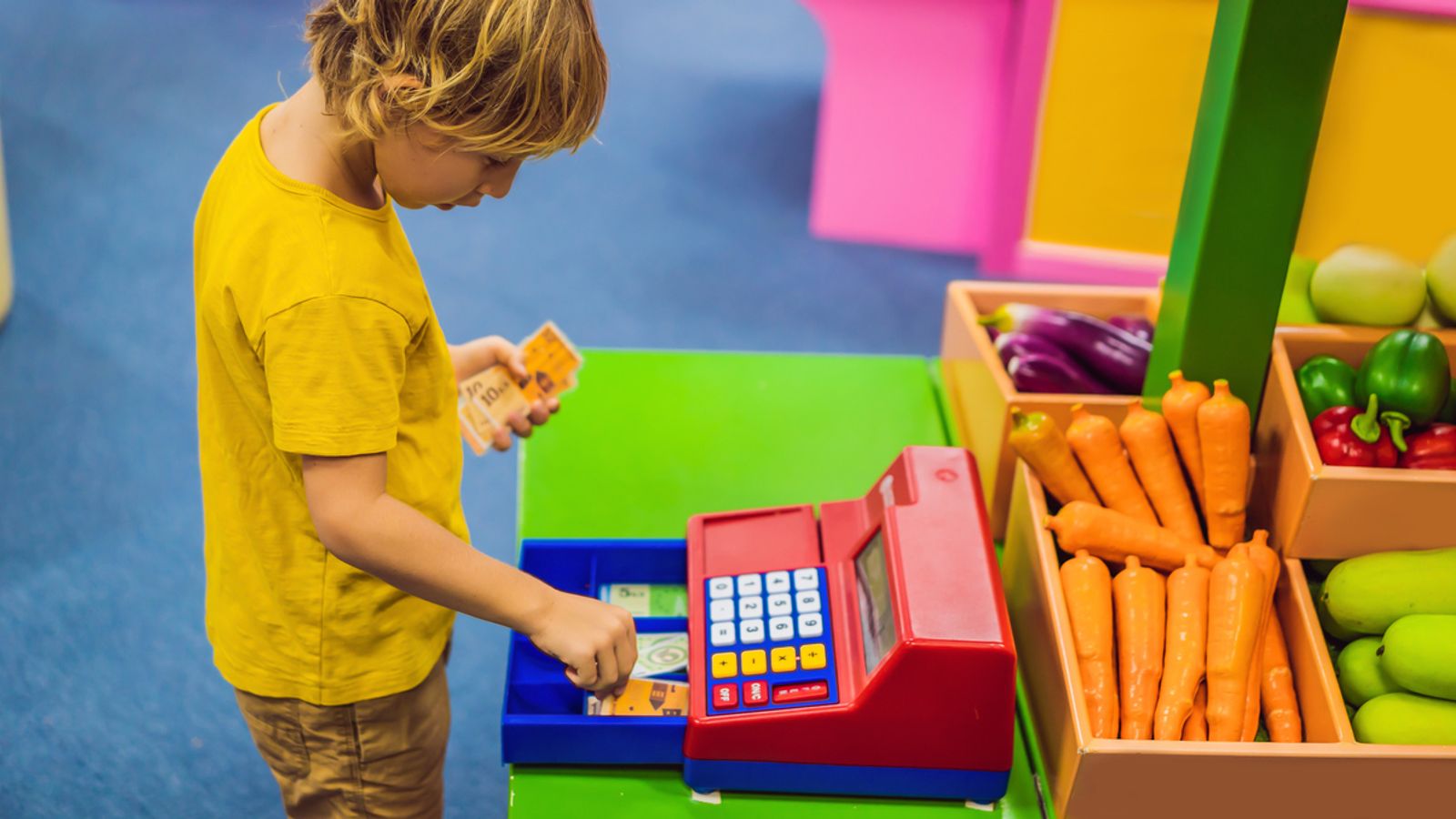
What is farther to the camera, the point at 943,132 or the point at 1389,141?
the point at 943,132

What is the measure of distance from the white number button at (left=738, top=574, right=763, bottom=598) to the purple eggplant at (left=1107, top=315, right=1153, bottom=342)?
703mm

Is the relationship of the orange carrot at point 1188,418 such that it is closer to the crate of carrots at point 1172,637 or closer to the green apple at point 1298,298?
the crate of carrots at point 1172,637

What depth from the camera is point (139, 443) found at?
3023 mm

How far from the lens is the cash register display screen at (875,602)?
1.18 m

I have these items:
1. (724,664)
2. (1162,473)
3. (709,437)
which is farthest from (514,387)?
(1162,473)

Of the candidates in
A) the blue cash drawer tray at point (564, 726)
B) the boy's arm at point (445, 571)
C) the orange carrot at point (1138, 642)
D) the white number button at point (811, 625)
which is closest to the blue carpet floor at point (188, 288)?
the boy's arm at point (445, 571)

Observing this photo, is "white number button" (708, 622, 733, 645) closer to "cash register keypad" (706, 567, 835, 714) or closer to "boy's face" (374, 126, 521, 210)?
"cash register keypad" (706, 567, 835, 714)

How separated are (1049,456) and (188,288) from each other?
2884 mm

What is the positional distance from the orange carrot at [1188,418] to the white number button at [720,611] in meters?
0.49

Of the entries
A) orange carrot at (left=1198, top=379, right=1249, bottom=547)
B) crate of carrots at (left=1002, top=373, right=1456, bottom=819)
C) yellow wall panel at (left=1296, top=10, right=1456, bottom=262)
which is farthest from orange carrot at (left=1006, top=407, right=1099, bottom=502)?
yellow wall panel at (left=1296, top=10, right=1456, bottom=262)

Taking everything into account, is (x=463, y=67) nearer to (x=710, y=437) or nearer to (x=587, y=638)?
(x=587, y=638)

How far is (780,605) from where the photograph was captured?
129 cm

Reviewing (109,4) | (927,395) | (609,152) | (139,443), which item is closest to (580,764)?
(927,395)

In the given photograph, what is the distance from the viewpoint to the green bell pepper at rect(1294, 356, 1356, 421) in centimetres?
139
